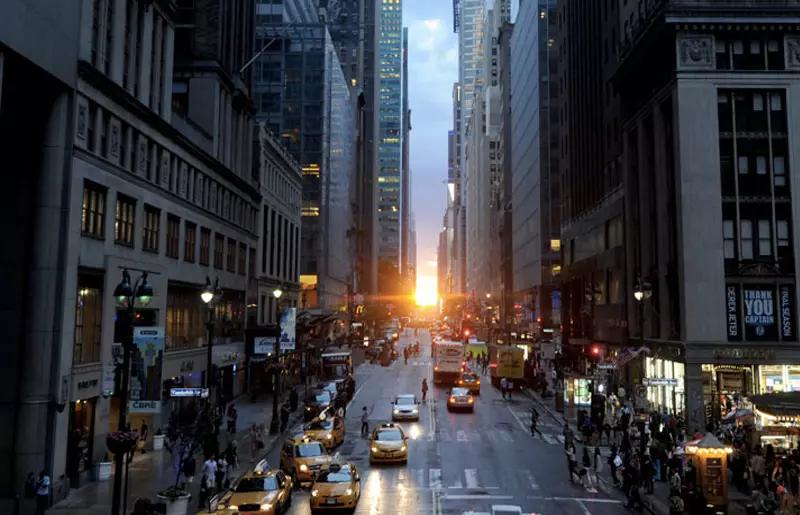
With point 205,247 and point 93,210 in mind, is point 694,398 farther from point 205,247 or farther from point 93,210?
point 93,210

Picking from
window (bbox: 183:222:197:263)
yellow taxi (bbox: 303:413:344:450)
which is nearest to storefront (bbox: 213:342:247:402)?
window (bbox: 183:222:197:263)

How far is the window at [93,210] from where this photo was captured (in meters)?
28.2

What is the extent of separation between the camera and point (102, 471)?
27797 mm

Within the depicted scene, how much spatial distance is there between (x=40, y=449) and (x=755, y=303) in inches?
1385

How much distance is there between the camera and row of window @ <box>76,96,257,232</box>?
28.5 metres

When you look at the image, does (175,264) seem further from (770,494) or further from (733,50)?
(733,50)

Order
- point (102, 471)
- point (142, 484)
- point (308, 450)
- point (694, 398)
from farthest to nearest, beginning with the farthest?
point (694, 398) < point (102, 471) < point (308, 450) < point (142, 484)

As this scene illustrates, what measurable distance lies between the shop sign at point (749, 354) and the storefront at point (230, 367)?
2856cm

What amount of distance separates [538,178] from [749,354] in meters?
61.4

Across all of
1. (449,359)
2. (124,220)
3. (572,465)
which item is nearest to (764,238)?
(572,465)

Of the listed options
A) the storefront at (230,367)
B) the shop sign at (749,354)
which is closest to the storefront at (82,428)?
the storefront at (230,367)

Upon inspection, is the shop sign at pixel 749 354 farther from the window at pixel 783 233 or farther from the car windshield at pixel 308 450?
the car windshield at pixel 308 450

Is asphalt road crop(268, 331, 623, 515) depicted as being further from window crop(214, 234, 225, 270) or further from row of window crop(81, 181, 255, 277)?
window crop(214, 234, 225, 270)

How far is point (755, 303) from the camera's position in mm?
38219
